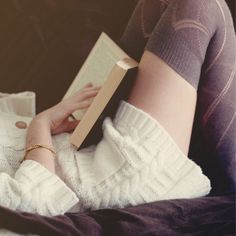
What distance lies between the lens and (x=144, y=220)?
0.70m

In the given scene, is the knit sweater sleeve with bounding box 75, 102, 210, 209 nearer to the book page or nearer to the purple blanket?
the purple blanket

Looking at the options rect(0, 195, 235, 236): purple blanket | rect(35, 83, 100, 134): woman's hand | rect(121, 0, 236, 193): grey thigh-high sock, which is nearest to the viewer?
rect(0, 195, 235, 236): purple blanket

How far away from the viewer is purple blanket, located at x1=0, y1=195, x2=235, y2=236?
67 cm

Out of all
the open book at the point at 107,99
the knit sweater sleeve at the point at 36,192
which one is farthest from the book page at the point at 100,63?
the knit sweater sleeve at the point at 36,192

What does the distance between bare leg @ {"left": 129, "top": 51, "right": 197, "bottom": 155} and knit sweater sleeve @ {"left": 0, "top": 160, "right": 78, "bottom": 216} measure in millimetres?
201

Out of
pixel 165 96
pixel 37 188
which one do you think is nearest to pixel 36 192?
pixel 37 188

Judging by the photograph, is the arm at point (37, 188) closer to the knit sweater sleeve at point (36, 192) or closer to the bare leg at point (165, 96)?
the knit sweater sleeve at point (36, 192)

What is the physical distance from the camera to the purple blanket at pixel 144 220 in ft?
2.20

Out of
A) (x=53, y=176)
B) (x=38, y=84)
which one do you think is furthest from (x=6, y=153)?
(x=38, y=84)

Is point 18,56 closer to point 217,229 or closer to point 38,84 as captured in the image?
point 38,84

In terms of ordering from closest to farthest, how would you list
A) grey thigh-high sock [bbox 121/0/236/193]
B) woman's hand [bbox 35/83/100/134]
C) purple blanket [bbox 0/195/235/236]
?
purple blanket [bbox 0/195/235/236]
grey thigh-high sock [bbox 121/0/236/193]
woman's hand [bbox 35/83/100/134]

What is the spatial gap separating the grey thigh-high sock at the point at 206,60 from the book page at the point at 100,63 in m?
0.08

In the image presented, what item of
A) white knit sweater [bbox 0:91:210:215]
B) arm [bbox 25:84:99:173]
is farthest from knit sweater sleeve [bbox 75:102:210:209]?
arm [bbox 25:84:99:173]

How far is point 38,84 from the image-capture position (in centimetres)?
126
